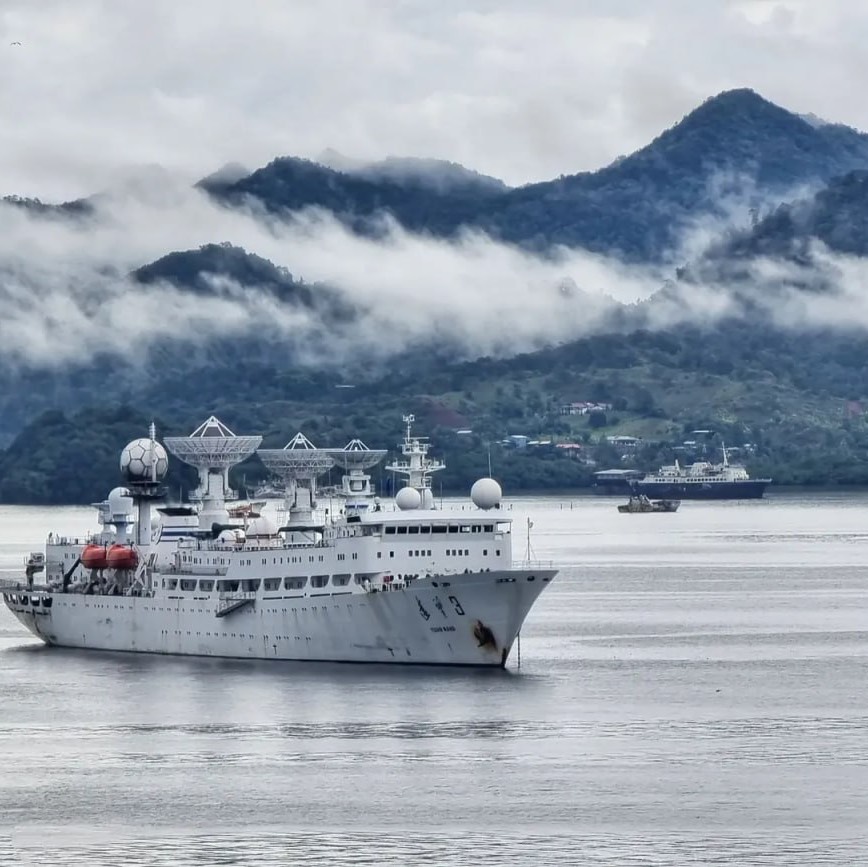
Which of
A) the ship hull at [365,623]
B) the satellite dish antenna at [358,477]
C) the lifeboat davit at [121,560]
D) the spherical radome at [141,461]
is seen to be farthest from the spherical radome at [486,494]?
the spherical radome at [141,461]

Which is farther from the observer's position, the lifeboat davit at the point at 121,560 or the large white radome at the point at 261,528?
the lifeboat davit at the point at 121,560

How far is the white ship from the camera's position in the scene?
96.1 meters

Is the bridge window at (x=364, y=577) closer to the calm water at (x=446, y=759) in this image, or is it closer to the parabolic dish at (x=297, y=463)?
the calm water at (x=446, y=759)

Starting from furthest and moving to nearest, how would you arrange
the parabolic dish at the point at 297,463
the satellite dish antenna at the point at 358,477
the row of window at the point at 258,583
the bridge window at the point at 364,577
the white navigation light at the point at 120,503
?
the parabolic dish at the point at 297,463, the white navigation light at the point at 120,503, the satellite dish antenna at the point at 358,477, the row of window at the point at 258,583, the bridge window at the point at 364,577

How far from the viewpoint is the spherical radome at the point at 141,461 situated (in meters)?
118

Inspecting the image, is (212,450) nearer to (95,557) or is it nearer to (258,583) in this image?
(95,557)

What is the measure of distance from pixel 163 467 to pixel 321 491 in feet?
82.3

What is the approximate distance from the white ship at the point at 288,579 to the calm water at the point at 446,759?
1.65 meters

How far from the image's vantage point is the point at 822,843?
6138 cm

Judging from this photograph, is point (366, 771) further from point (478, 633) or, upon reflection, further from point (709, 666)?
point (709, 666)

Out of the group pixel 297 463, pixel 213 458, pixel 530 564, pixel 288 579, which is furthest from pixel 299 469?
pixel 288 579

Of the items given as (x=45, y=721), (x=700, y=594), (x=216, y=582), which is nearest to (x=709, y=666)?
(x=216, y=582)

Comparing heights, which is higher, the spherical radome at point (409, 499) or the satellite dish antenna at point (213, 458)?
the satellite dish antenna at point (213, 458)

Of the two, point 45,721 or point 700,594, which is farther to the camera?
point 700,594
